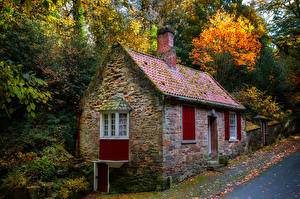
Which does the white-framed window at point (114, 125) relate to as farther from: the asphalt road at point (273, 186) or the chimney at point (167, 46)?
the asphalt road at point (273, 186)

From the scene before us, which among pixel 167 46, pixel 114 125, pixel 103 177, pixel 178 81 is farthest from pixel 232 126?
pixel 103 177

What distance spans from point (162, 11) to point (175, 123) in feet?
54.0

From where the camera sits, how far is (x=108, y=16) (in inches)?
659

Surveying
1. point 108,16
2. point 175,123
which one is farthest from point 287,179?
point 108,16

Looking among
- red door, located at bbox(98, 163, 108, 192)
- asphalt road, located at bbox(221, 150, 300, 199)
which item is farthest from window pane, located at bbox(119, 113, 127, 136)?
asphalt road, located at bbox(221, 150, 300, 199)

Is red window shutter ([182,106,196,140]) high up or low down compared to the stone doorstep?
up

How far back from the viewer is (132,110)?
1116cm

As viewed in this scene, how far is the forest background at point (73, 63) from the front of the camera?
8.90 metres

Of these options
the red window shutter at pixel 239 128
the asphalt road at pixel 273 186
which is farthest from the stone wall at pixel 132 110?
the red window shutter at pixel 239 128

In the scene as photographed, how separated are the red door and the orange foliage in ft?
50.1

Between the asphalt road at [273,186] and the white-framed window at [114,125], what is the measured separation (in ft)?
18.1

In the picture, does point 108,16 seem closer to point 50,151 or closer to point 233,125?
point 50,151

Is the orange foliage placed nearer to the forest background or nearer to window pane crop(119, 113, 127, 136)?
the forest background

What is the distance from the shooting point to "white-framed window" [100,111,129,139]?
36.7 ft
